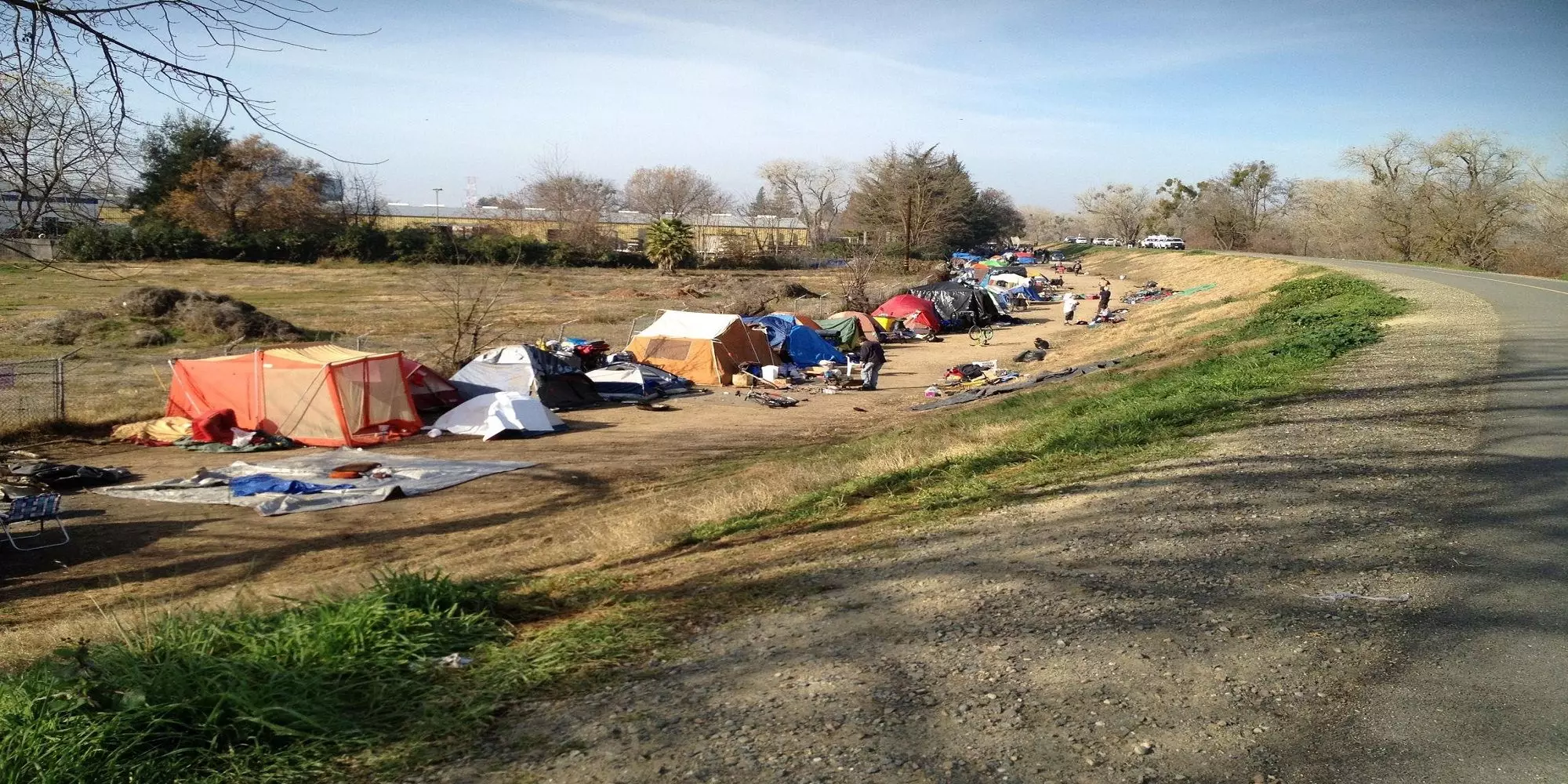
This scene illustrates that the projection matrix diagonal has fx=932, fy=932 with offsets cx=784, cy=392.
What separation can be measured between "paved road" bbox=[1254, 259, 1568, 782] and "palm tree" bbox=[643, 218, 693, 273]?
5400cm

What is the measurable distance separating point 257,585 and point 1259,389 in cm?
1150

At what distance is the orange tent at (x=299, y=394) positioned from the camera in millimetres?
15570

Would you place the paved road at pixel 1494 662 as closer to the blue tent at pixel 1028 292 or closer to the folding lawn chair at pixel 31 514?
the folding lawn chair at pixel 31 514

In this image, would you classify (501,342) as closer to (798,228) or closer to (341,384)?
(341,384)

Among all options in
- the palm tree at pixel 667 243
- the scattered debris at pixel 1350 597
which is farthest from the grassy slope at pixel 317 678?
the palm tree at pixel 667 243

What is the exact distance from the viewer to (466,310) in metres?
31.0

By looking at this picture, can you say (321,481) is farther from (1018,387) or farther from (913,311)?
(913,311)

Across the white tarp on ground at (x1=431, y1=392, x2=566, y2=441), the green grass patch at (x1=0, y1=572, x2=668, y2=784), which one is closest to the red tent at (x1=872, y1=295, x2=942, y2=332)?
the white tarp on ground at (x1=431, y1=392, x2=566, y2=441)

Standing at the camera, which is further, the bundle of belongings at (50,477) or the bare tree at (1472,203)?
the bare tree at (1472,203)

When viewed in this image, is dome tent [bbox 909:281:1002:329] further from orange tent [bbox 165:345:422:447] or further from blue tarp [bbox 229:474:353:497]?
blue tarp [bbox 229:474:353:497]

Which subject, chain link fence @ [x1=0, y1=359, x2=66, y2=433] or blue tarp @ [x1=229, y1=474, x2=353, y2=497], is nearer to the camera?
blue tarp @ [x1=229, y1=474, x2=353, y2=497]

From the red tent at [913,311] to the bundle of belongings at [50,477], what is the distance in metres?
24.4

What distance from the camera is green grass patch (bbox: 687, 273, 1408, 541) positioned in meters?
8.41

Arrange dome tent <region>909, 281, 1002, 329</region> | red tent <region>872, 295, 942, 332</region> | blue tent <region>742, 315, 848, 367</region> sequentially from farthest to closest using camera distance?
dome tent <region>909, 281, 1002, 329</region> → red tent <region>872, 295, 942, 332</region> → blue tent <region>742, 315, 848, 367</region>
